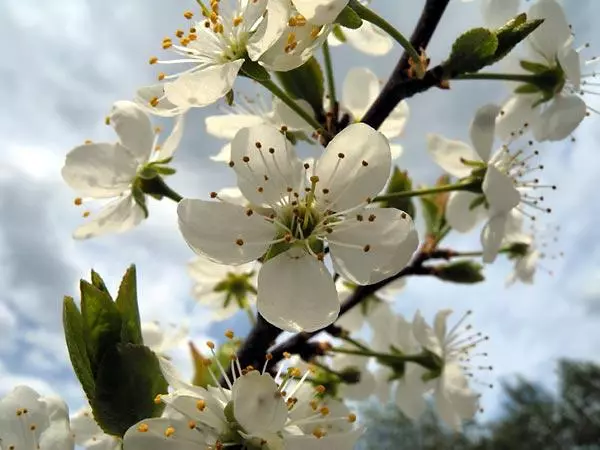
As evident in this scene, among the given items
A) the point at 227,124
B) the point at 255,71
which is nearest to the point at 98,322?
the point at 255,71

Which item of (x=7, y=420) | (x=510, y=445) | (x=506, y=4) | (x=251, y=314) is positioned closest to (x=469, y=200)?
(x=506, y=4)

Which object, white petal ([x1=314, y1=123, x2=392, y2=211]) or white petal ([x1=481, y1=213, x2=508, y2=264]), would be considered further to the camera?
white petal ([x1=481, y1=213, x2=508, y2=264])

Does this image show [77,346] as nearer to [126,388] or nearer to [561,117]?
[126,388]

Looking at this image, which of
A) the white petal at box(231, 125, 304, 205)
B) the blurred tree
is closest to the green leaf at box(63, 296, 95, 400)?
the white petal at box(231, 125, 304, 205)

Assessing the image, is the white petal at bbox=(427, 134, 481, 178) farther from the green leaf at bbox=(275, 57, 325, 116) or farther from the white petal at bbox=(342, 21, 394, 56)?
the green leaf at bbox=(275, 57, 325, 116)

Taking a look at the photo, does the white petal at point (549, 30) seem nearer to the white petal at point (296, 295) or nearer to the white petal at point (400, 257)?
the white petal at point (400, 257)

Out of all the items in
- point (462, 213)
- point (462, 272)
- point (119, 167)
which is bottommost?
point (462, 272)
